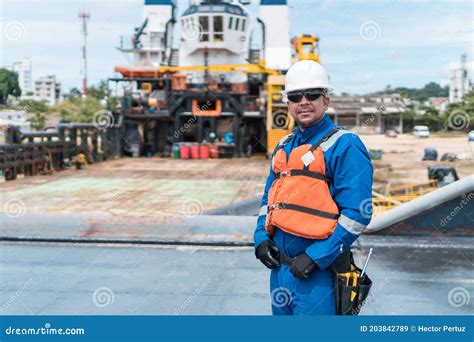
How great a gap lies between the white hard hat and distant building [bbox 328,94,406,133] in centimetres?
4938

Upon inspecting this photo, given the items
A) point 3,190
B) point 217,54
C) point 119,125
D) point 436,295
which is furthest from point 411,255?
point 217,54

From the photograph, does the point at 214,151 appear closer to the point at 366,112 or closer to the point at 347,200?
the point at 347,200

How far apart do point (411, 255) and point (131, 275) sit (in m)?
2.66

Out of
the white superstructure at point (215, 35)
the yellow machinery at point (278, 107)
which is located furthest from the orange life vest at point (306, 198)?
the white superstructure at point (215, 35)

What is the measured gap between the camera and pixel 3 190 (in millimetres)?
14078

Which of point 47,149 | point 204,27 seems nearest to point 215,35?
point 204,27

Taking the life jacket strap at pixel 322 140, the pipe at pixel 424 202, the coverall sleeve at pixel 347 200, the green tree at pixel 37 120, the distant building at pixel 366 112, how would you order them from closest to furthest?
1. the coverall sleeve at pixel 347 200
2. the life jacket strap at pixel 322 140
3. the pipe at pixel 424 202
4. the green tree at pixel 37 120
5. the distant building at pixel 366 112

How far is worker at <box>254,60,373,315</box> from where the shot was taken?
280 centimetres

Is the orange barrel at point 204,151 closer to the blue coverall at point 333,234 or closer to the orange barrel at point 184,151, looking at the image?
the orange barrel at point 184,151

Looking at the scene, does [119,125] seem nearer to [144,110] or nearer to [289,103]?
[144,110]

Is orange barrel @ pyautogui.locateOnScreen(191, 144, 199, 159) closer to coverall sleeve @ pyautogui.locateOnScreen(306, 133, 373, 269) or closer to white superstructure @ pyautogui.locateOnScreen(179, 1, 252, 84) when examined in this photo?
white superstructure @ pyautogui.locateOnScreen(179, 1, 252, 84)

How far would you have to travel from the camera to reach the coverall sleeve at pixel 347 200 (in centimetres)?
279

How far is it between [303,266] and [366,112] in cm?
5535

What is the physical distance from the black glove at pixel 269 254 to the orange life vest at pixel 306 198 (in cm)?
12
